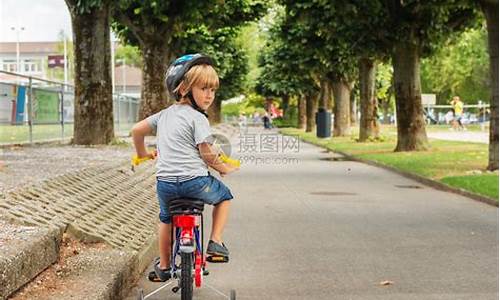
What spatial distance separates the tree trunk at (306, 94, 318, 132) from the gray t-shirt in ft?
193

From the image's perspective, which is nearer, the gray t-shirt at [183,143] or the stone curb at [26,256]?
the stone curb at [26,256]

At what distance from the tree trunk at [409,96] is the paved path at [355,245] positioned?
35.9 ft

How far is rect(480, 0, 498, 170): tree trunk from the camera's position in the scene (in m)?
18.5

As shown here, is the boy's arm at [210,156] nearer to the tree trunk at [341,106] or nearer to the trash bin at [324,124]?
the tree trunk at [341,106]

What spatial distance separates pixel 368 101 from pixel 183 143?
3119 cm

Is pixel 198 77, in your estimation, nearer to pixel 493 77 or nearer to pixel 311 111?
pixel 493 77

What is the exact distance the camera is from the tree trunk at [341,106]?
45344 mm

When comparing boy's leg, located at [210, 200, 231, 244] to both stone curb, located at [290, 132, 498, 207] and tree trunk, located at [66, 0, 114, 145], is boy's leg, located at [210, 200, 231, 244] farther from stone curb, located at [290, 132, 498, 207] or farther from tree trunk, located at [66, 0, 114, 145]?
tree trunk, located at [66, 0, 114, 145]

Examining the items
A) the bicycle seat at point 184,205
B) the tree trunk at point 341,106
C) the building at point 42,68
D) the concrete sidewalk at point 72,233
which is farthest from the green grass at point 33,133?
the building at point 42,68

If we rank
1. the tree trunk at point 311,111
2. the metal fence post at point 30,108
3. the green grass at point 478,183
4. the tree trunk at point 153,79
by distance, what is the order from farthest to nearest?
the tree trunk at point 311,111, the tree trunk at point 153,79, the metal fence post at point 30,108, the green grass at point 478,183

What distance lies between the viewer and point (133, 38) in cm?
3762

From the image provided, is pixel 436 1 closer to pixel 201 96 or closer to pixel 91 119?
pixel 91 119

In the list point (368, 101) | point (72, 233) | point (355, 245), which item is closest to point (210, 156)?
point (72, 233)

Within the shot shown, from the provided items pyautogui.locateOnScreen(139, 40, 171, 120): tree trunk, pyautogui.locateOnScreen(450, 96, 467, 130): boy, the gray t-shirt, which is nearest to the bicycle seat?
the gray t-shirt
